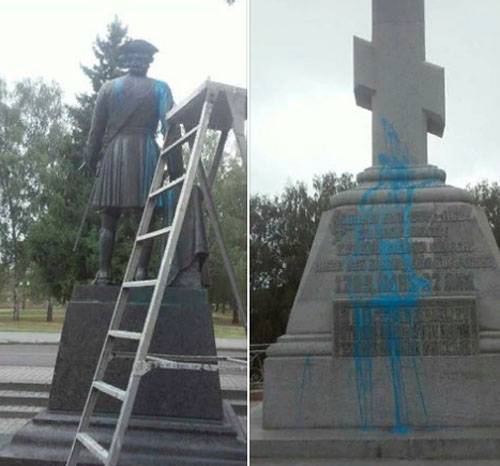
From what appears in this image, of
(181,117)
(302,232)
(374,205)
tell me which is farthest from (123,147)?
(374,205)

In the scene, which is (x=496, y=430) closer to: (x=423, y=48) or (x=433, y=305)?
(x=433, y=305)

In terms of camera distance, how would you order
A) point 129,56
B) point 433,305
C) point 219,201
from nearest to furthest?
point 219,201
point 129,56
point 433,305

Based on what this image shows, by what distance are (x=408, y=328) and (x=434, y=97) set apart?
827 mm

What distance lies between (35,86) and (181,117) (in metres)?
0.47

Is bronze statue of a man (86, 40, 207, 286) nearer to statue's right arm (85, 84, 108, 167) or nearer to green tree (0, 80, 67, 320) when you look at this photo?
statue's right arm (85, 84, 108, 167)

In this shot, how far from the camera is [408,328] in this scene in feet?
9.26

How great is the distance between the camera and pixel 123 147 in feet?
9.19

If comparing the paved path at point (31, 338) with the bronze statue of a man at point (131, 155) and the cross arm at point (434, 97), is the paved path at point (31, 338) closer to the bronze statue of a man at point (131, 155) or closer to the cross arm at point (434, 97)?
the bronze statue of a man at point (131, 155)

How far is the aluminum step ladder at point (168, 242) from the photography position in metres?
2.06

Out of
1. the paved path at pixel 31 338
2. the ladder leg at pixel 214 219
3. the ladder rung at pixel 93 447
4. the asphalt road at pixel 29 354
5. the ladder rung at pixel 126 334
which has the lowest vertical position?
the ladder rung at pixel 93 447

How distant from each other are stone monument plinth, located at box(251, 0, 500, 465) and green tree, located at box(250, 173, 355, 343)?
5cm

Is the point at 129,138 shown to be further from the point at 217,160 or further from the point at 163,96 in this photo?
the point at 217,160

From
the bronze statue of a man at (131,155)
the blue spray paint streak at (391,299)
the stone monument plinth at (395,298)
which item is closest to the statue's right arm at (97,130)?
the bronze statue of a man at (131,155)

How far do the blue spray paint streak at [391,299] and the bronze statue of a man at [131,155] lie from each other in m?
0.63
